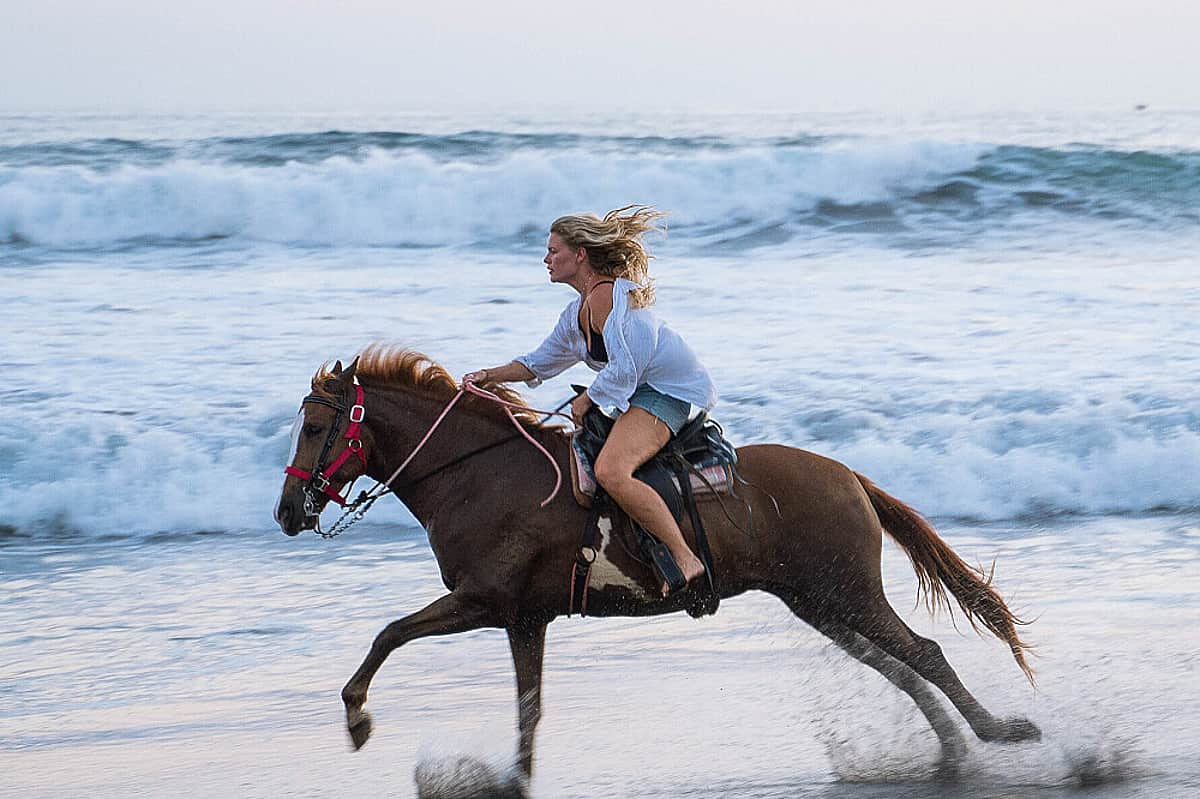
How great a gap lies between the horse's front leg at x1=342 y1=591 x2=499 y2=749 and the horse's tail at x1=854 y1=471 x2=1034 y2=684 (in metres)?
1.60

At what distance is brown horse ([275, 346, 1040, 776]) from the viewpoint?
A: 17.0ft

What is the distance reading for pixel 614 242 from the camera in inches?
202

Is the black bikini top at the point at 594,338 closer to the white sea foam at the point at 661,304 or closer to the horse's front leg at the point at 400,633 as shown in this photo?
the horse's front leg at the point at 400,633

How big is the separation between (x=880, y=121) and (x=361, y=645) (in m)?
21.3

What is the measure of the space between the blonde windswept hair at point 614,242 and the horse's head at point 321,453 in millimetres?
976

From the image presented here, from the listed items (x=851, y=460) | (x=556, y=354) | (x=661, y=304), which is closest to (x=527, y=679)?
(x=556, y=354)

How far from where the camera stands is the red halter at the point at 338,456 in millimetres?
5238

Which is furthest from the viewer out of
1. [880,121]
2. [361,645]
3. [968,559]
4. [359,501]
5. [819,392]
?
[880,121]

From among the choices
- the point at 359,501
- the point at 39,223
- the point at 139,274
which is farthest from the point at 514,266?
the point at 359,501

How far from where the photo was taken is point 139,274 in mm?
16922

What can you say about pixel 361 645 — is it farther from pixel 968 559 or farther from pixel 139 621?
pixel 968 559

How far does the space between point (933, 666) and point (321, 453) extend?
234 centimetres

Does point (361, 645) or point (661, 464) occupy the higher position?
point (661, 464)

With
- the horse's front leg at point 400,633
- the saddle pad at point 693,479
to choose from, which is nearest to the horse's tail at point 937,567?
the saddle pad at point 693,479
